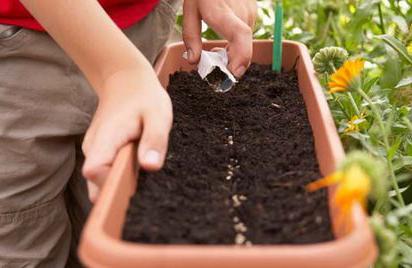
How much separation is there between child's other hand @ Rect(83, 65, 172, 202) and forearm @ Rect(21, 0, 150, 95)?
0.04 metres

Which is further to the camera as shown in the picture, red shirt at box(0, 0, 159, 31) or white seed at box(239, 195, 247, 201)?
red shirt at box(0, 0, 159, 31)

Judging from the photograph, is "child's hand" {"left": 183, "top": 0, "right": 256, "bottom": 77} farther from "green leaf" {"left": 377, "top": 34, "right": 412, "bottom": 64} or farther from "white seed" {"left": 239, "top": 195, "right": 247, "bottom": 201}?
"white seed" {"left": 239, "top": 195, "right": 247, "bottom": 201}

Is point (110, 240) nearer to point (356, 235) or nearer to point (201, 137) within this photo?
point (356, 235)

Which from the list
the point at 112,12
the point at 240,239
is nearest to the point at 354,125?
the point at 240,239

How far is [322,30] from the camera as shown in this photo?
62.9 inches

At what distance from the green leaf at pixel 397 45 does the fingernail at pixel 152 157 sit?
2.02 ft

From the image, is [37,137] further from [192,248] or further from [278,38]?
[192,248]

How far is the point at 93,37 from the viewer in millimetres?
765

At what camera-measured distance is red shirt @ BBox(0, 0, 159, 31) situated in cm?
101

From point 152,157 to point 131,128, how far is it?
1.6 inches

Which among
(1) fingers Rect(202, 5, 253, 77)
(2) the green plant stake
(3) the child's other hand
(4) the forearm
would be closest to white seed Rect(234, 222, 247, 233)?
(3) the child's other hand

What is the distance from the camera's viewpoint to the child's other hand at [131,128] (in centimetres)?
68

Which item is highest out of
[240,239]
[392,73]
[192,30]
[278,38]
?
[240,239]

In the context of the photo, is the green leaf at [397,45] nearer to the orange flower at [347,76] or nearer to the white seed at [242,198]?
the orange flower at [347,76]
